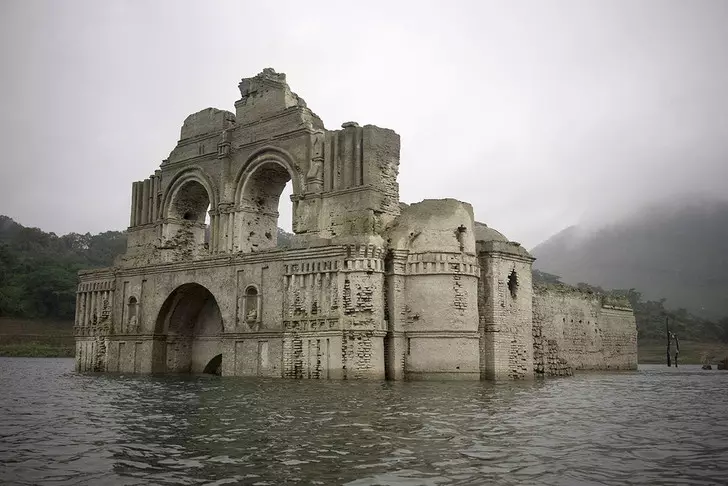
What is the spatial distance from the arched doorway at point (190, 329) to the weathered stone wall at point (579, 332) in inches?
482

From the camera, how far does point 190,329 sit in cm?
2792

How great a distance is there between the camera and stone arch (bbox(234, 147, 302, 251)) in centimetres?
2669

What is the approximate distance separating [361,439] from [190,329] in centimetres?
2079

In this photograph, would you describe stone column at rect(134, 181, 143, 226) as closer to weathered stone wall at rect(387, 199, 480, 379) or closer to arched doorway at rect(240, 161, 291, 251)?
arched doorway at rect(240, 161, 291, 251)

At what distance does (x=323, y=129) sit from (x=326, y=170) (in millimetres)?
1987

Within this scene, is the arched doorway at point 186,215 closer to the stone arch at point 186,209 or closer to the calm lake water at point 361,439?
the stone arch at point 186,209

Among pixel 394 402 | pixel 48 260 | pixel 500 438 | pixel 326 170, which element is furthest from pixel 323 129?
pixel 48 260

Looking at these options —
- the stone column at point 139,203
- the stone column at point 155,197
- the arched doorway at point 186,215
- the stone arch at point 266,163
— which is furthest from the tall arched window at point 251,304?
the stone column at point 139,203

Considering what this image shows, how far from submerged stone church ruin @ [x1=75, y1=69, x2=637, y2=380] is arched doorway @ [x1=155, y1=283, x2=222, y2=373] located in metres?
0.05

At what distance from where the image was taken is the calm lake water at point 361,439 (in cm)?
635

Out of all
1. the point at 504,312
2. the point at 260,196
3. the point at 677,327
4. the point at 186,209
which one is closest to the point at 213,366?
the point at 260,196

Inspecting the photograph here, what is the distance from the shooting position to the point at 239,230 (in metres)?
27.2

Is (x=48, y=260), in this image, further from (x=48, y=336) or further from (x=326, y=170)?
(x=326, y=170)

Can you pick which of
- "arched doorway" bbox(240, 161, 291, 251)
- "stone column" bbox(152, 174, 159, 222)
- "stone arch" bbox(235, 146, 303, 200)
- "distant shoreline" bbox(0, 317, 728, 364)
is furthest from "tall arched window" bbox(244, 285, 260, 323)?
"distant shoreline" bbox(0, 317, 728, 364)
